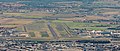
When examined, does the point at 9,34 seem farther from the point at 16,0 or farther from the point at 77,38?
the point at 16,0

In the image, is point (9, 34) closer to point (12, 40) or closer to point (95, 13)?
point (12, 40)

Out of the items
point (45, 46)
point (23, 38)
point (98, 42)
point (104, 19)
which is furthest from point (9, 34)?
point (104, 19)

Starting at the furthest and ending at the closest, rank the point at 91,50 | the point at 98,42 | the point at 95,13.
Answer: the point at 95,13 < the point at 98,42 < the point at 91,50

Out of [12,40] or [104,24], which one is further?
[104,24]

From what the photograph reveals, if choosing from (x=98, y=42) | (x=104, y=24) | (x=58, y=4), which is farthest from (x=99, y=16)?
(x=98, y=42)

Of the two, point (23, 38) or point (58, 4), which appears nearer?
point (23, 38)

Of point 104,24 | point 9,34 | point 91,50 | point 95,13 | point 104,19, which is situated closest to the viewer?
point 91,50

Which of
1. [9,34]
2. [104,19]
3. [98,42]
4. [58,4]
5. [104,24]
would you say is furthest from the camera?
[58,4]

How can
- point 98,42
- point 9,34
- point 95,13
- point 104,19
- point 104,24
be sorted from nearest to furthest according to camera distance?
point 98,42 → point 9,34 → point 104,24 → point 104,19 → point 95,13
